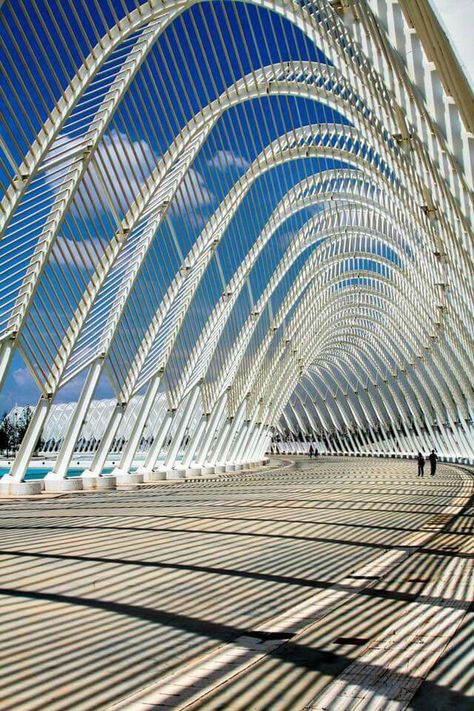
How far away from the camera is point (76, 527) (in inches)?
479

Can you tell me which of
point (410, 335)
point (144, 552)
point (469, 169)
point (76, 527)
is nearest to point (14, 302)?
point (76, 527)

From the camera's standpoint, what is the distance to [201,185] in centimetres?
2486

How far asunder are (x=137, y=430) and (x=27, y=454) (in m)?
6.69

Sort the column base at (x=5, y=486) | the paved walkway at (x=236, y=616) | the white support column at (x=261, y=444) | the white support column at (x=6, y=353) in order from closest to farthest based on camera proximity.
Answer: the paved walkway at (x=236, y=616) → the white support column at (x=6, y=353) → the column base at (x=5, y=486) → the white support column at (x=261, y=444)

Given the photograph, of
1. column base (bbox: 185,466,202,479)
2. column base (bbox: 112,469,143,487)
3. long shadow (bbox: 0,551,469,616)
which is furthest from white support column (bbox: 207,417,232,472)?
long shadow (bbox: 0,551,469,616)

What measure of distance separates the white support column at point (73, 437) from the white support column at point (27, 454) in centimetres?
159

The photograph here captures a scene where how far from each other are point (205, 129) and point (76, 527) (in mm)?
13201

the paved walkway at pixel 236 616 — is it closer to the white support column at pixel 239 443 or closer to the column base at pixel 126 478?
the column base at pixel 126 478

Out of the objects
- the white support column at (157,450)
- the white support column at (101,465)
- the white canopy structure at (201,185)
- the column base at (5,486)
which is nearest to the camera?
the white canopy structure at (201,185)

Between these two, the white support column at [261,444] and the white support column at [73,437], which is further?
the white support column at [261,444]

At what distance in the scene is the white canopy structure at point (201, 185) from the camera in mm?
13461

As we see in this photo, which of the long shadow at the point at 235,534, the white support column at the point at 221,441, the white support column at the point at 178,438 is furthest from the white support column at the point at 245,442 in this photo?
the long shadow at the point at 235,534

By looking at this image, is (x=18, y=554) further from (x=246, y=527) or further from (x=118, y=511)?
(x=118, y=511)

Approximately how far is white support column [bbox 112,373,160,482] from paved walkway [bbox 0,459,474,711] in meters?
13.9
